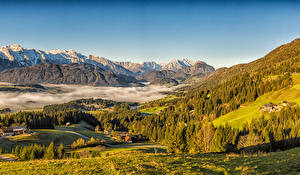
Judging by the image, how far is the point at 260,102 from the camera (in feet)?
477

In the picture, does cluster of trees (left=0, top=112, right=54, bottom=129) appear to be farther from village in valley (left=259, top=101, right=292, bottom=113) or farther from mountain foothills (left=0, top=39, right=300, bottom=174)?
village in valley (left=259, top=101, right=292, bottom=113)

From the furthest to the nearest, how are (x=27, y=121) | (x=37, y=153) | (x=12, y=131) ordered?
(x=27, y=121), (x=12, y=131), (x=37, y=153)

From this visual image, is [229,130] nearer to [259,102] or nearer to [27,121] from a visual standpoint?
[259,102]

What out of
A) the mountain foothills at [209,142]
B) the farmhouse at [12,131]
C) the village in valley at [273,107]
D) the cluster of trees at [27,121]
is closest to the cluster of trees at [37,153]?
the mountain foothills at [209,142]

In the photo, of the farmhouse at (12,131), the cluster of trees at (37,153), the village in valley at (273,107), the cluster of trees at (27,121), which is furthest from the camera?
the cluster of trees at (27,121)

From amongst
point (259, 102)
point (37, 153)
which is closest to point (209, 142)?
point (37, 153)

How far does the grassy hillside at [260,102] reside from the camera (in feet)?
403

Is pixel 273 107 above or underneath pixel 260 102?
underneath

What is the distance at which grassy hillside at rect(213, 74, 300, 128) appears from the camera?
123m

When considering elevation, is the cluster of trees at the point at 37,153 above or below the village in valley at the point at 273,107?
below

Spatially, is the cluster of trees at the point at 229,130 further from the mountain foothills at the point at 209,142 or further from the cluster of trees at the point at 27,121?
the cluster of trees at the point at 27,121

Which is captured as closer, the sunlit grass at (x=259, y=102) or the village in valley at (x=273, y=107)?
the village in valley at (x=273, y=107)

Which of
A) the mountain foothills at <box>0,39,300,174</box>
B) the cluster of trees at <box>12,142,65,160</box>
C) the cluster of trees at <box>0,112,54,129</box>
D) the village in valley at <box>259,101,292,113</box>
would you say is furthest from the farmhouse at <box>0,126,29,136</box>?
the village in valley at <box>259,101,292,113</box>

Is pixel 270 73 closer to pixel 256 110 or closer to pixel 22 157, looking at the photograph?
pixel 256 110
